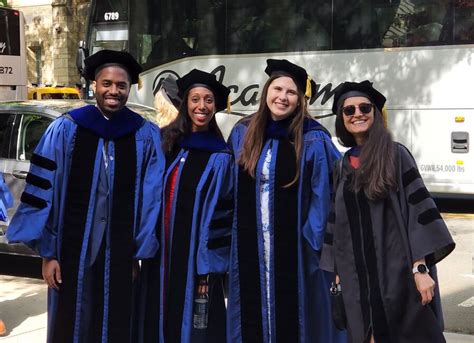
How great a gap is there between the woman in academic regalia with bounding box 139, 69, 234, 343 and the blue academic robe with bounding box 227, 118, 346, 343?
9 cm

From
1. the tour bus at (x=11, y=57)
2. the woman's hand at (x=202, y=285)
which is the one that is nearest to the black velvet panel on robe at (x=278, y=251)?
the woman's hand at (x=202, y=285)

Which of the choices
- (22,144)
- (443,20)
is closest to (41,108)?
(22,144)

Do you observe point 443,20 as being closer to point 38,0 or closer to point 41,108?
point 41,108

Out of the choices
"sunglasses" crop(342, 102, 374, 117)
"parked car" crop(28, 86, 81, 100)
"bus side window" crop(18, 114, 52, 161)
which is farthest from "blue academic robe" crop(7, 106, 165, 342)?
"parked car" crop(28, 86, 81, 100)

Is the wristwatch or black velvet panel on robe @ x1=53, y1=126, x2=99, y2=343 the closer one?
the wristwatch

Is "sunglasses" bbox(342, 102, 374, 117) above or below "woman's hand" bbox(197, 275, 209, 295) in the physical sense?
above

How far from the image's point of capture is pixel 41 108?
6.30m

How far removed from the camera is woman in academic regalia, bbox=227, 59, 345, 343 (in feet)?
11.4

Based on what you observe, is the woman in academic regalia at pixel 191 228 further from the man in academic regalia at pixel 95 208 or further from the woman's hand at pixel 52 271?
the woman's hand at pixel 52 271

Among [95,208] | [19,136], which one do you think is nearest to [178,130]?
[95,208]

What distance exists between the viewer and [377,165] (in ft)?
9.70

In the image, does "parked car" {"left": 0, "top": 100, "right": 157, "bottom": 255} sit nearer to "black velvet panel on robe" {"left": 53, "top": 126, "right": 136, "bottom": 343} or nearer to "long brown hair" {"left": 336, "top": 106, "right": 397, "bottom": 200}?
"black velvet panel on robe" {"left": 53, "top": 126, "right": 136, "bottom": 343}

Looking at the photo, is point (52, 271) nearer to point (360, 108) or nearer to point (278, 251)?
point (278, 251)

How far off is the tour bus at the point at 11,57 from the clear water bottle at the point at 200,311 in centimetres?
953
